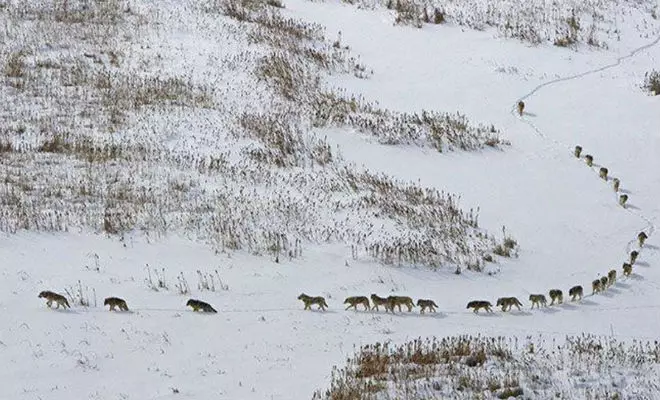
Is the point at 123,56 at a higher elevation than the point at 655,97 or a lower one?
lower

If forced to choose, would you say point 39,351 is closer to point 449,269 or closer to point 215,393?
point 215,393

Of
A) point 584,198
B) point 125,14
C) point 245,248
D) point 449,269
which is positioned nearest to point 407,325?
point 449,269

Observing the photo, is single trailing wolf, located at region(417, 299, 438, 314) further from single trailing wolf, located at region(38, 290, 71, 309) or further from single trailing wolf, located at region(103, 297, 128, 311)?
single trailing wolf, located at region(38, 290, 71, 309)

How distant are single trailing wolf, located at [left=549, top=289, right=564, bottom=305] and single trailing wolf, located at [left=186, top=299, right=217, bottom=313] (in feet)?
17.2

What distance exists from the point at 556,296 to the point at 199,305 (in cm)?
556

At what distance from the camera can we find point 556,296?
12992mm

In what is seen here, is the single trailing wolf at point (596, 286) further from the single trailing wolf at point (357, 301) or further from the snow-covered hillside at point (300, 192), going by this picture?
the single trailing wolf at point (357, 301)

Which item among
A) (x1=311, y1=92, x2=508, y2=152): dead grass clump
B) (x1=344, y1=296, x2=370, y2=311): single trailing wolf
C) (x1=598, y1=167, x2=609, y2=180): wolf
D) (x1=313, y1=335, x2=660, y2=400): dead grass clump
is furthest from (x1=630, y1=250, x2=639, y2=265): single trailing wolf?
(x1=344, y1=296, x2=370, y2=311): single trailing wolf

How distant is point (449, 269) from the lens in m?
13.9

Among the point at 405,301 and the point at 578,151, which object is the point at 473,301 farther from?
the point at 578,151

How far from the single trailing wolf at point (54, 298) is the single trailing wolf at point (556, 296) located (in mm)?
7226

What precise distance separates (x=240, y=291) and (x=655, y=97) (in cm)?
1485

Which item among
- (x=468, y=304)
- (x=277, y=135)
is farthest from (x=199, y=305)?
(x=277, y=135)

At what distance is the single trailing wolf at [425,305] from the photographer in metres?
12.1
